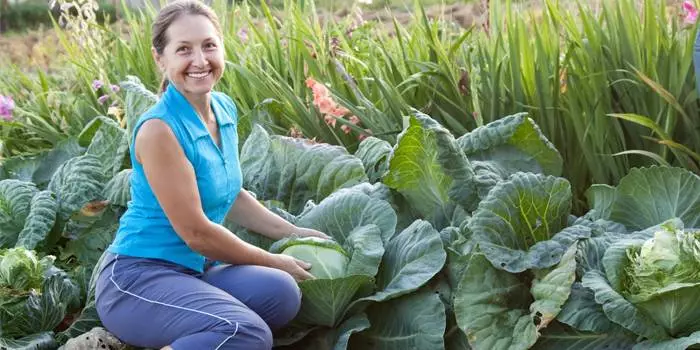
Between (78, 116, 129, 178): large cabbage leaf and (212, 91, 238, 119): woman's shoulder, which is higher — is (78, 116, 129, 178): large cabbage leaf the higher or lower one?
the lower one

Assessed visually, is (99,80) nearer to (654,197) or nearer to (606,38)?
(606,38)

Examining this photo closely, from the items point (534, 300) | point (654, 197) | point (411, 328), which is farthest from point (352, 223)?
point (654, 197)

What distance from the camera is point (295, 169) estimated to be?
11.8 ft

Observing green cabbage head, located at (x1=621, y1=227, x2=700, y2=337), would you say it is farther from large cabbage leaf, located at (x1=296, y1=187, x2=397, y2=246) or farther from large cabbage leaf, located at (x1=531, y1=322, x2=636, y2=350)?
large cabbage leaf, located at (x1=296, y1=187, x2=397, y2=246)

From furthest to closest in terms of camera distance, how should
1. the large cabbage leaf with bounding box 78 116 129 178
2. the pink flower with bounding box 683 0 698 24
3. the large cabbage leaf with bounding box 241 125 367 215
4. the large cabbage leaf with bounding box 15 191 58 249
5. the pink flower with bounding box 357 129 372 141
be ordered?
the large cabbage leaf with bounding box 78 116 129 178 < the pink flower with bounding box 357 129 372 141 < the large cabbage leaf with bounding box 15 191 58 249 < the pink flower with bounding box 683 0 698 24 < the large cabbage leaf with bounding box 241 125 367 215

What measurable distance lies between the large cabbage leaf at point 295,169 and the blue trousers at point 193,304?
0.65 meters

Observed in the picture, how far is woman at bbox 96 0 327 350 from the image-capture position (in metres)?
2.70

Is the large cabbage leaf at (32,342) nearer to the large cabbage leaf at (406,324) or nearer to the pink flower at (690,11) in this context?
the large cabbage leaf at (406,324)

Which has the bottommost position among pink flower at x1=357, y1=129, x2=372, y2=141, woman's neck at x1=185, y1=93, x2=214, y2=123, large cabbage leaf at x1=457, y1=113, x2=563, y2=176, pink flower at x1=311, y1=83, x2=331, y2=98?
pink flower at x1=357, y1=129, x2=372, y2=141

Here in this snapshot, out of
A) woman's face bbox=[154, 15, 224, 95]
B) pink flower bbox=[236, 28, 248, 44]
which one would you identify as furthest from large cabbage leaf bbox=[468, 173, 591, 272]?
pink flower bbox=[236, 28, 248, 44]

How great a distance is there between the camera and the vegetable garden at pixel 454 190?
2656 mm

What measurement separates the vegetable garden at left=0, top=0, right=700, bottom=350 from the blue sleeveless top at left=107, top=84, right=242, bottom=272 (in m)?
0.28

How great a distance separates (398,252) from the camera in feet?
9.83

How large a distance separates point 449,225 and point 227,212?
68 centimetres
